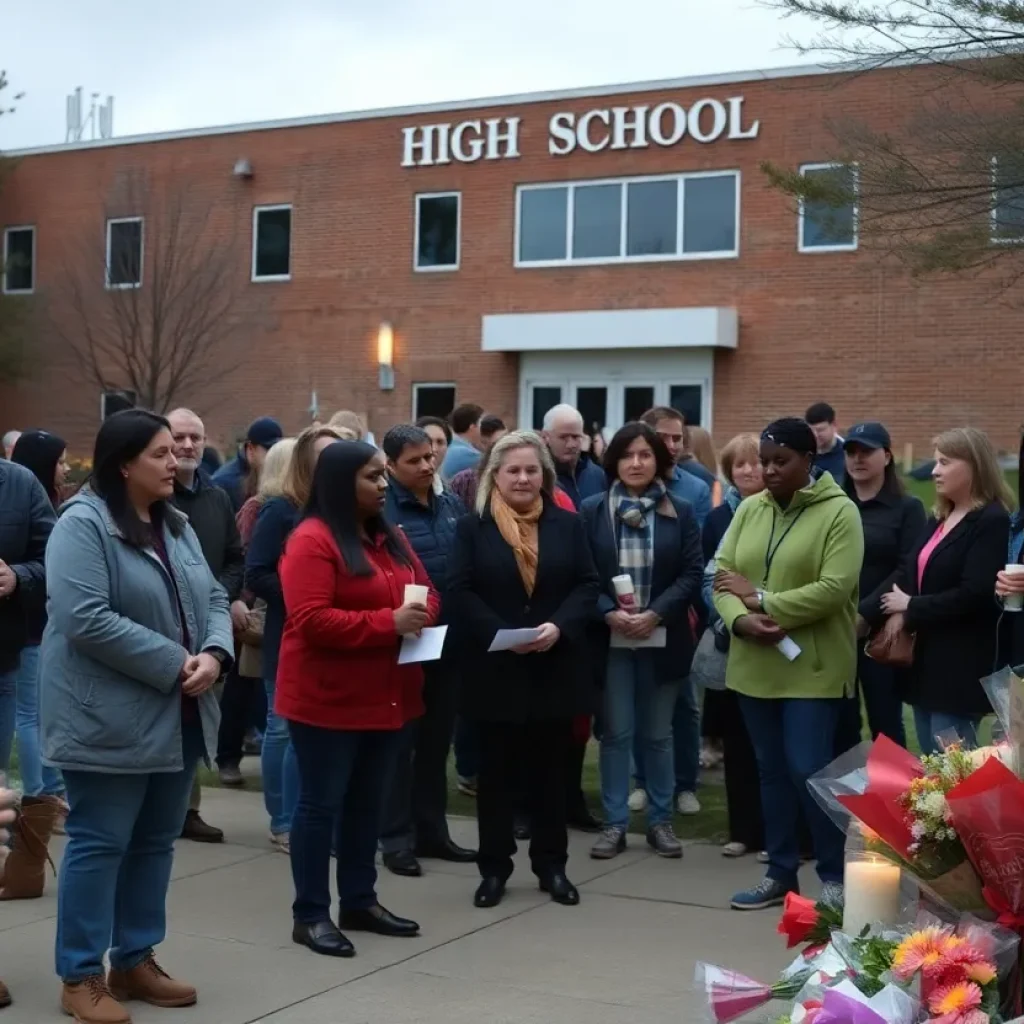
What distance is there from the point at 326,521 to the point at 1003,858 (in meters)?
3.24

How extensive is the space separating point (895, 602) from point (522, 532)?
5.56 feet

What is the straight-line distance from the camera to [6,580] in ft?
19.0

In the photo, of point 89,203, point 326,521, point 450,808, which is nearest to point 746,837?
point 450,808

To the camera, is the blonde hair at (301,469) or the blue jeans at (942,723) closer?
the blue jeans at (942,723)

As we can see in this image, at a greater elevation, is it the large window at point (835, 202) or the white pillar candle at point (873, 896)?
the large window at point (835, 202)

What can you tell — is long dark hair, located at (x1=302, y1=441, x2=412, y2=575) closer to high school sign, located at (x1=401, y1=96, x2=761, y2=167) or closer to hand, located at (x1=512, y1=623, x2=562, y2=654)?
hand, located at (x1=512, y1=623, x2=562, y2=654)

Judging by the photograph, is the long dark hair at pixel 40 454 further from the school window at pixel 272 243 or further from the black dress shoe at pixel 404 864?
the school window at pixel 272 243

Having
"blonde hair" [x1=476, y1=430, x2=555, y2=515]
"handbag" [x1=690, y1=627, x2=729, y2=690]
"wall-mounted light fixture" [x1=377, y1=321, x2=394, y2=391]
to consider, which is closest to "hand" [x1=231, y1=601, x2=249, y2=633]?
"blonde hair" [x1=476, y1=430, x2=555, y2=515]

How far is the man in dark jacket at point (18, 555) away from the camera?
5.89 metres

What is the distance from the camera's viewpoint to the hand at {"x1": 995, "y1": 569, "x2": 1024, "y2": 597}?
5.90 metres

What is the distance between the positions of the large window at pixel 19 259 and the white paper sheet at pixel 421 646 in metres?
26.2

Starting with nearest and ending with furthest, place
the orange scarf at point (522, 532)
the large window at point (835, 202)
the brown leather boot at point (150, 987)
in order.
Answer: the brown leather boot at point (150, 987), the orange scarf at point (522, 532), the large window at point (835, 202)

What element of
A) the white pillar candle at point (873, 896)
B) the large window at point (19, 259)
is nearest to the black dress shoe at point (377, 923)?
the white pillar candle at point (873, 896)

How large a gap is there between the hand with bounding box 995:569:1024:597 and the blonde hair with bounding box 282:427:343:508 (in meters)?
2.99
